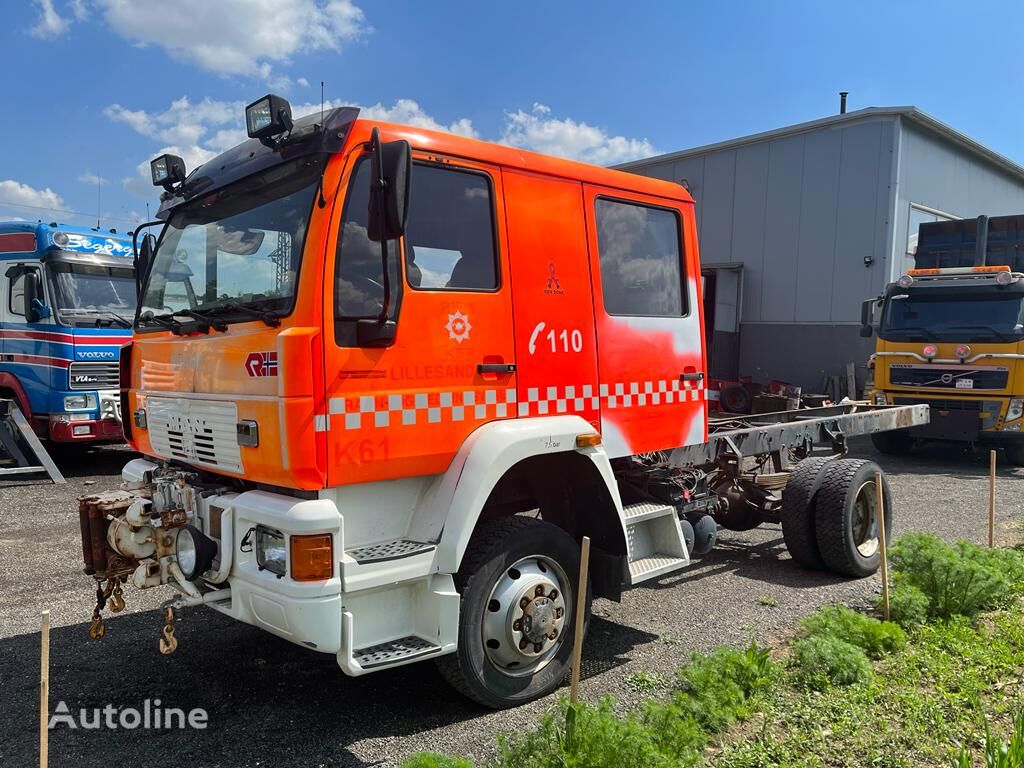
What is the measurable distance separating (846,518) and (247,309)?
4283 mm

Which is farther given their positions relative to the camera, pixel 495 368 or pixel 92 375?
pixel 92 375

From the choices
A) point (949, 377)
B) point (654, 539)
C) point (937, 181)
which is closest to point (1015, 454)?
point (949, 377)

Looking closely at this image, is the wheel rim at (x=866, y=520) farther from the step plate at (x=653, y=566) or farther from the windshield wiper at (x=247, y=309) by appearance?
the windshield wiper at (x=247, y=309)

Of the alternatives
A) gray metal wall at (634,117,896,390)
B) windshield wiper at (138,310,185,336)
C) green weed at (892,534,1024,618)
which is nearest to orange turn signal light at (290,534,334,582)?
windshield wiper at (138,310,185,336)

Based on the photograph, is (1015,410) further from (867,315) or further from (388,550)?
(388,550)

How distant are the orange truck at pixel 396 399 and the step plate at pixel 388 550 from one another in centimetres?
1

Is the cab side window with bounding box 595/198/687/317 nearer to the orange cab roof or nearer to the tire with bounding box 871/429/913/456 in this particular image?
the orange cab roof

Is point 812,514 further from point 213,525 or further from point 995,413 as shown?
point 995,413

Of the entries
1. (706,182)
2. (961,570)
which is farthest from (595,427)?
(706,182)

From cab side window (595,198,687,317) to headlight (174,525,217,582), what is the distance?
7.53ft

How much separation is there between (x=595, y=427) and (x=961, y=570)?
2.52 m

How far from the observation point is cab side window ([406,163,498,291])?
11.4 feet

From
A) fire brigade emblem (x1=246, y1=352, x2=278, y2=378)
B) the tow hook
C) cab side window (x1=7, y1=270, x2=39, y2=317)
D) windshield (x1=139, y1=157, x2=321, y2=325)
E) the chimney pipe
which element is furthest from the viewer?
the chimney pipe

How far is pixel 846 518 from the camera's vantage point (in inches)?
217
